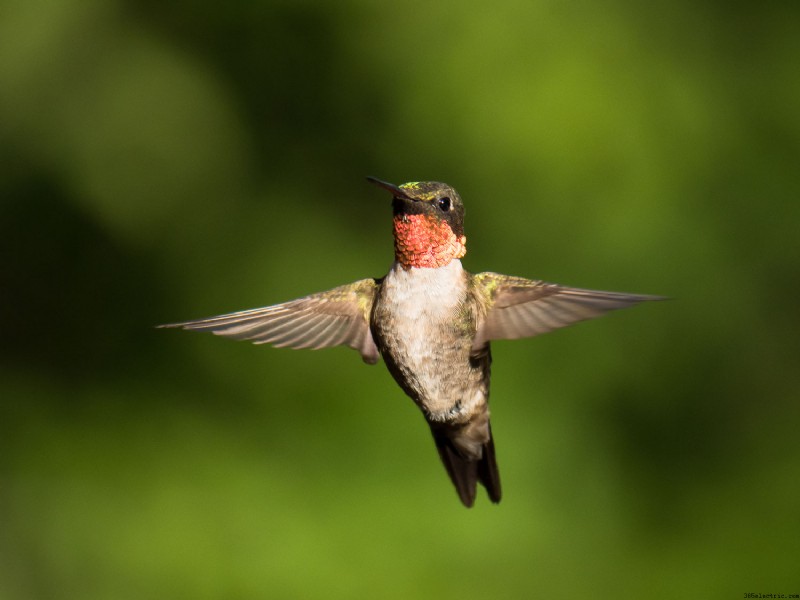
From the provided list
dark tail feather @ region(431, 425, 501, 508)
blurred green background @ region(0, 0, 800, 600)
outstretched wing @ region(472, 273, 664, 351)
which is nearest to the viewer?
outstretched wing @ region(472, 273, 664, 351)

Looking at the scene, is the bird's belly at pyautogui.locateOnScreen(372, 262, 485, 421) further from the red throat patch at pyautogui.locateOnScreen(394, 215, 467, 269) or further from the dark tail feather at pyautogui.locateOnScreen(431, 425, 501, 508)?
the dark tail feather at pyautogui.locateOnScreen(431, 425, 501, 508)

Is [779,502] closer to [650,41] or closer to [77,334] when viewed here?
[650,41]

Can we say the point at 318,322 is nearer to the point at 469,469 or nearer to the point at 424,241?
the point at 424,241

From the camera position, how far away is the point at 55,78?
4.70m

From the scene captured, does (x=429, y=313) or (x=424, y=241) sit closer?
(x=424, y=241)

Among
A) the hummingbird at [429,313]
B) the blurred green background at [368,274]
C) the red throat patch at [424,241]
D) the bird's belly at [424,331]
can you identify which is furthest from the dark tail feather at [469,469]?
the blurred green background at [368,274]

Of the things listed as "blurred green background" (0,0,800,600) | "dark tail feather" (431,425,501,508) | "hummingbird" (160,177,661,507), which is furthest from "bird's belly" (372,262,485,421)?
"blurred green background" (0,0,800,600)

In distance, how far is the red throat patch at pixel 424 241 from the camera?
82.3 inches

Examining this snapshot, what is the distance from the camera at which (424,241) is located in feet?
6.89

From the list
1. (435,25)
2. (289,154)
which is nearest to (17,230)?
(289,154)

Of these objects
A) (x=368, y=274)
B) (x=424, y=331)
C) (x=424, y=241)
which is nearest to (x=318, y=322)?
(x=424, y=331)

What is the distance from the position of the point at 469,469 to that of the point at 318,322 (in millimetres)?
739

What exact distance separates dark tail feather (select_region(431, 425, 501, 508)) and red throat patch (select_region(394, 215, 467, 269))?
722 millimetres

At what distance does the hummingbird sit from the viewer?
2076 millimetres
